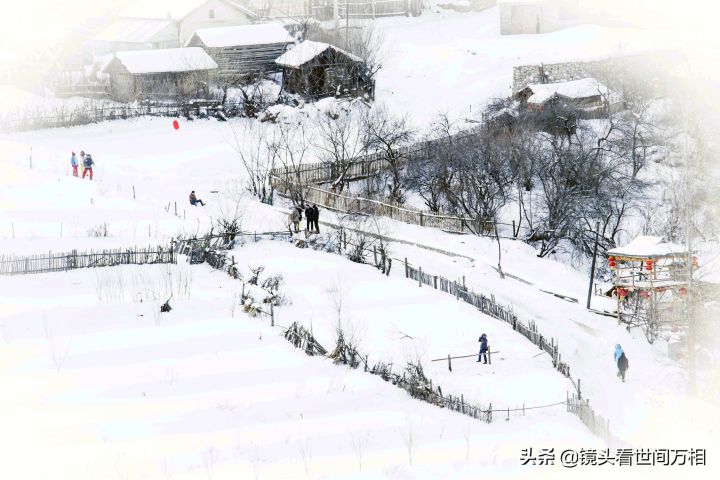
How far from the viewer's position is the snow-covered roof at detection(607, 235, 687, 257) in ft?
107

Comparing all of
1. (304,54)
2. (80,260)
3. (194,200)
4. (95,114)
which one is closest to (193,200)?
(194,200)

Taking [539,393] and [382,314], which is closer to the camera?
[539,393]

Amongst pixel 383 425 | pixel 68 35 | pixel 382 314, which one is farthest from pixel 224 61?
pixel 383 425

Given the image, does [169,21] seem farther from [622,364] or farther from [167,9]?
[622,364]

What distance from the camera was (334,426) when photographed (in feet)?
57.3

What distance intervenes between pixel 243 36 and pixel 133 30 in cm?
1048

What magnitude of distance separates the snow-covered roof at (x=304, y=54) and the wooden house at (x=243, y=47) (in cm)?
208

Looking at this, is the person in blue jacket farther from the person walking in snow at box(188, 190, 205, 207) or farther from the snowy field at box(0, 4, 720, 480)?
the person walking in snow at box(188, 190, 205, 207)

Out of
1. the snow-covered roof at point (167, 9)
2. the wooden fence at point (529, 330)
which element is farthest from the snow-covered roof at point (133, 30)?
the wooden fence at point (529, 330)

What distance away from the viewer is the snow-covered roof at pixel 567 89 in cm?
4988

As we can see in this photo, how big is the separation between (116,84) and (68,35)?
1500 centimetres

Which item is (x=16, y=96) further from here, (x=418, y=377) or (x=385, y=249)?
(x=418, y=377)

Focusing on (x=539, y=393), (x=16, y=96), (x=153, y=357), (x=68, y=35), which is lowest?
(x=539, y=393)

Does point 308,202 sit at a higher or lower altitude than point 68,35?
lower
